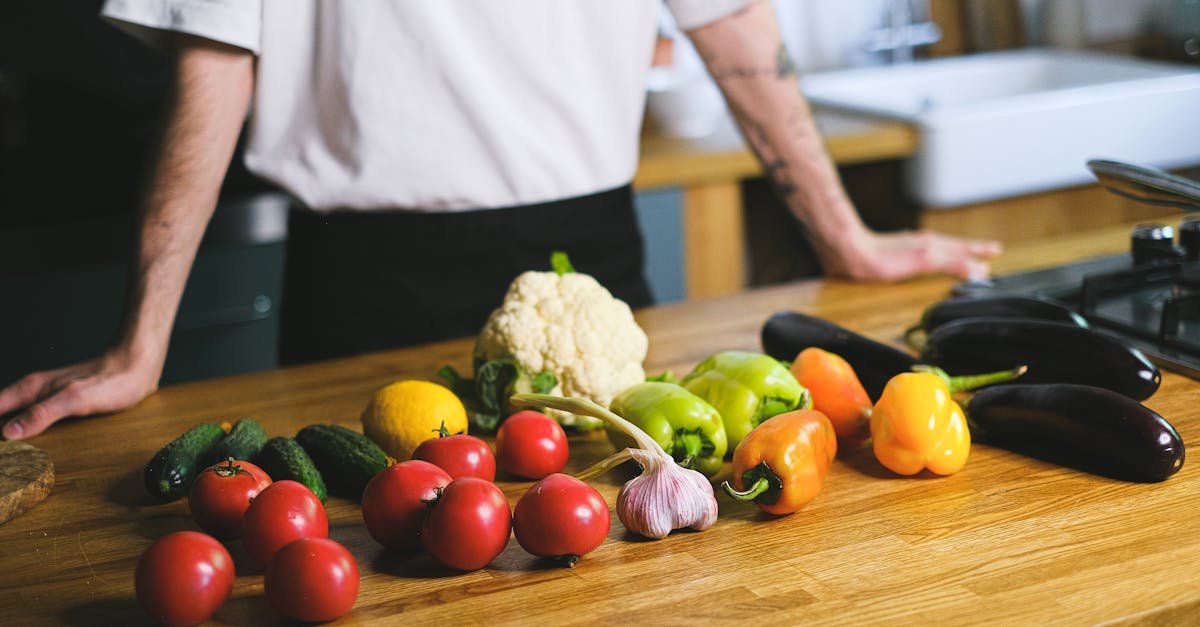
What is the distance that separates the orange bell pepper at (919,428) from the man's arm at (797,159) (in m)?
0.58

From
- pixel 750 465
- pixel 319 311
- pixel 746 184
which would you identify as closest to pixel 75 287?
pixel 319 311

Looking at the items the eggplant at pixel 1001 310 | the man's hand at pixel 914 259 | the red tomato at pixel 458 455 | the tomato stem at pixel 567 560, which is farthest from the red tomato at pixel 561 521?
the man's hand at pixel 914 259

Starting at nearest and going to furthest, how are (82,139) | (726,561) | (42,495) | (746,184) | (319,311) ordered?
1. (726,561)
2. (42,495)
3. (319,311)
4. (82,139)
5. (746,184)

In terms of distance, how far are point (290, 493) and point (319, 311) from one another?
69 centimetres

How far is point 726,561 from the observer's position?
88cm

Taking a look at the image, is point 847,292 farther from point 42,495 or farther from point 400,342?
point 42,495

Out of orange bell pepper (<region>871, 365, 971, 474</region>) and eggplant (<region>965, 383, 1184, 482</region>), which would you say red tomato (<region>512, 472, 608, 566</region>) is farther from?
eggplant (<region>965, 383, 1184, 482</region>)

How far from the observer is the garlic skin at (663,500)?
91 centimetres

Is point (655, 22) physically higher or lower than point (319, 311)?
higher

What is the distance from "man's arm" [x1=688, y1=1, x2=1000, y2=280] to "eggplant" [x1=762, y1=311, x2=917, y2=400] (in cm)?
34

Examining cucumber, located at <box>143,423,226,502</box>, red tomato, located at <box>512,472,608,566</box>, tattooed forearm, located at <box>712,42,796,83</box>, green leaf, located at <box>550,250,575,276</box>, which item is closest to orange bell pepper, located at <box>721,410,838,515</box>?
red tomato, located at <box>512,472,608,566</box>

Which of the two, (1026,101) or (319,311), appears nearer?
(319,311)

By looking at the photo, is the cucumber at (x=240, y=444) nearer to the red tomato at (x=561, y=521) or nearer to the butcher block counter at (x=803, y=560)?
the butcher block counter at (x=803, y=560)

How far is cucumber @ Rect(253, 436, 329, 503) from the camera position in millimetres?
999
